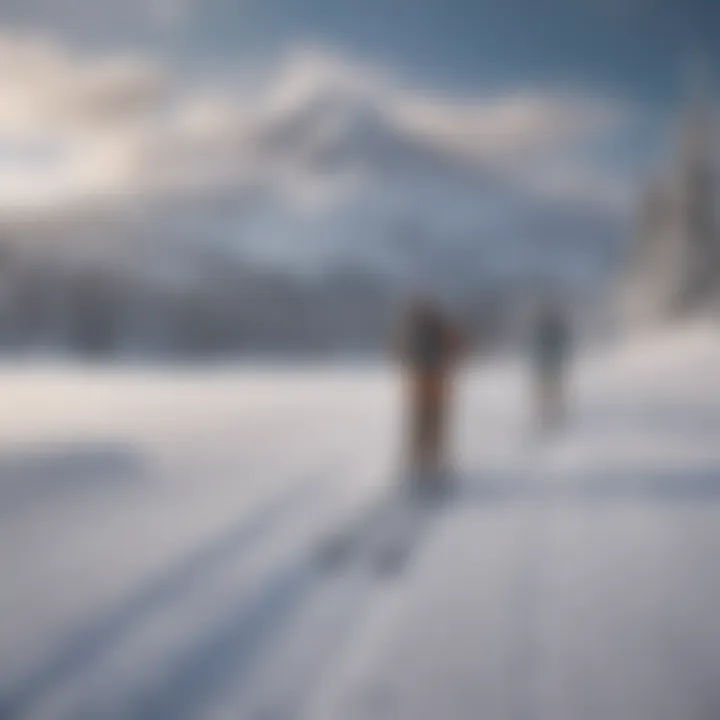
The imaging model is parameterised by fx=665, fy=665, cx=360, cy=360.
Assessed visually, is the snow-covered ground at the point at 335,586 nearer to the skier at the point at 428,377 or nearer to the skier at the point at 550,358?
the skier at the point at 428,377

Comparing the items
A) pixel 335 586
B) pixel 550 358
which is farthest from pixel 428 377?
pixel 550 358

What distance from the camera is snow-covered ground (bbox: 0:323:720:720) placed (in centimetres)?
287

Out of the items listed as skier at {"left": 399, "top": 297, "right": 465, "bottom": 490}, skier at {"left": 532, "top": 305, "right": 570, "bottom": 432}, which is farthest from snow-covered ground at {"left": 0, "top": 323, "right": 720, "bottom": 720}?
skier at {"left": 532, "top": 305, "right": 570, "bottom": 432}

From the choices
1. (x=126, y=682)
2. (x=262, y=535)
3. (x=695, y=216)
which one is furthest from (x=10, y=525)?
(x=695, y=216)

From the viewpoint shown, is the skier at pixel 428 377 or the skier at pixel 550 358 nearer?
the skier at pixel 428 377

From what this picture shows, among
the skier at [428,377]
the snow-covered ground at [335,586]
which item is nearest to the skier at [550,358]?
the snow-covered ground at [335,586]

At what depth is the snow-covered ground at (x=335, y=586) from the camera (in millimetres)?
2869

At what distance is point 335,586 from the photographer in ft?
13.2

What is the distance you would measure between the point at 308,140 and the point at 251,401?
179 meters

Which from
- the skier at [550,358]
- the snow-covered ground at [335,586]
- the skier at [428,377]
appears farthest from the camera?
the skier at [550,358]

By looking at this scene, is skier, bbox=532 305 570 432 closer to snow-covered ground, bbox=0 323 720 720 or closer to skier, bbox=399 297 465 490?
snow-covered ground, bbox=0 323 720 720

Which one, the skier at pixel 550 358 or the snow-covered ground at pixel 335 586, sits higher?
the skier at pixel 550 358

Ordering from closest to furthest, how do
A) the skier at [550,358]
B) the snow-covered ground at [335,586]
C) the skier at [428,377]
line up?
the snow-covered ground at [335,586], the skier at [428,377], the skier at [550,358]

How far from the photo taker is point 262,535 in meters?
4.94
